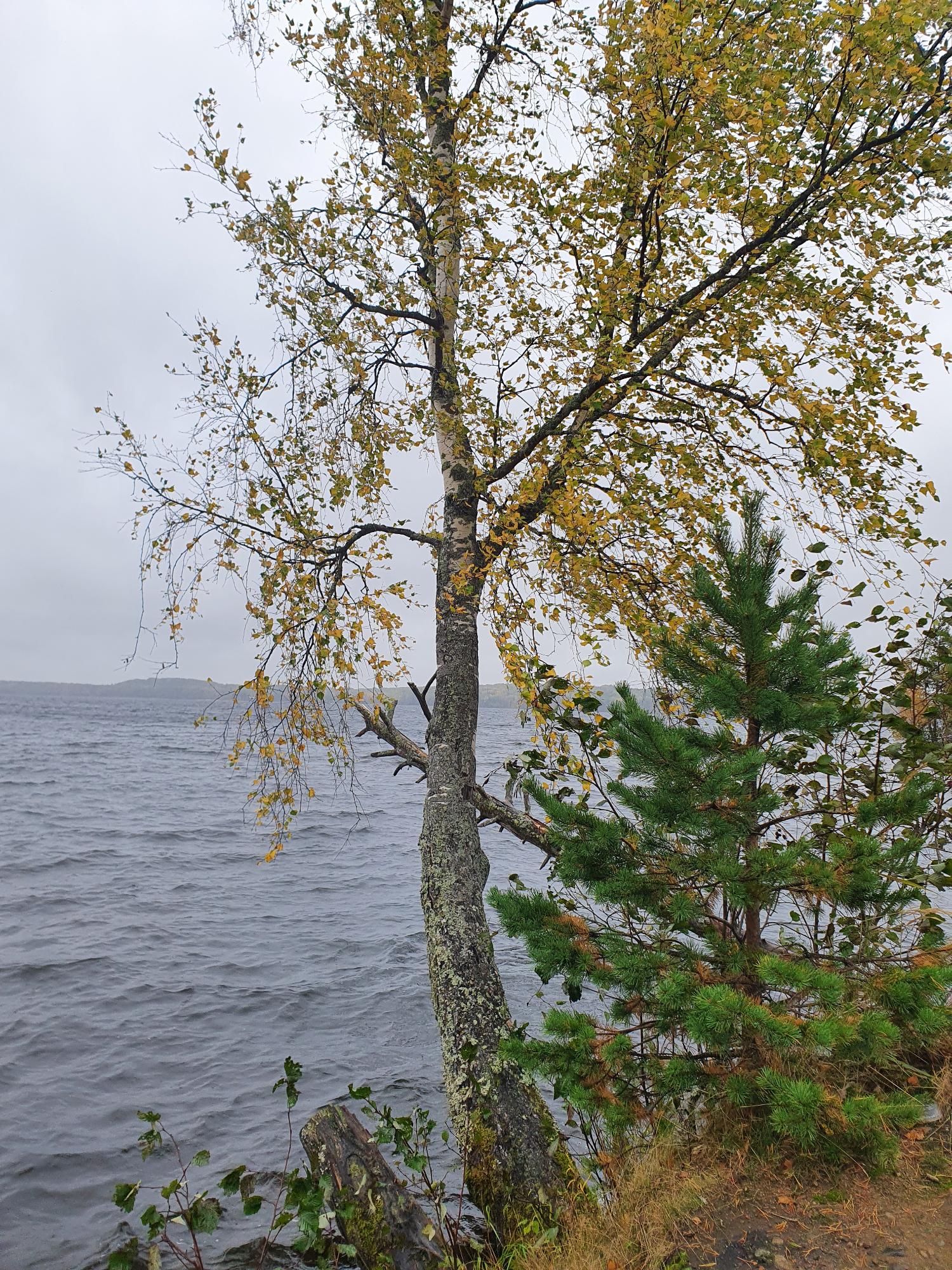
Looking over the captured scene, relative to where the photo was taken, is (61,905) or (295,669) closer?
(295,669)

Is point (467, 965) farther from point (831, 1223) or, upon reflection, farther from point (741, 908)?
point (831, 1223)

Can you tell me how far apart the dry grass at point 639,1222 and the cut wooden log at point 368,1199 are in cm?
74

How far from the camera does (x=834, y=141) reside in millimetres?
5492

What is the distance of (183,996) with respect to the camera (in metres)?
11.5

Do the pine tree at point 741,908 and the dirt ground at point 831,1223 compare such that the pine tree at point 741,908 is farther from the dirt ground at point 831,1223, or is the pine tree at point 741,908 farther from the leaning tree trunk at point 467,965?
the leaning tree trunk at point 467,965

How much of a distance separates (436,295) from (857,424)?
14.2 ft

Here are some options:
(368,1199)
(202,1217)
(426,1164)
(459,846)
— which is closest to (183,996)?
(459,846)

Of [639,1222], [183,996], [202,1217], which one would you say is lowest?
[183,996]

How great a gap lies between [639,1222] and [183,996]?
→ 358 inches

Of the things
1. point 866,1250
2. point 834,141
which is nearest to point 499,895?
point 866,1250

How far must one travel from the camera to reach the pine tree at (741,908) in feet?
13.8

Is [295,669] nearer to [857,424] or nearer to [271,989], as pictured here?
[857,424]

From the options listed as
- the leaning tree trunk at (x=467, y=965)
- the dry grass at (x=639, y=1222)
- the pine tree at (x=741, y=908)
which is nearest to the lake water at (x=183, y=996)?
the leaning tree trunk at (x=467, y=965)

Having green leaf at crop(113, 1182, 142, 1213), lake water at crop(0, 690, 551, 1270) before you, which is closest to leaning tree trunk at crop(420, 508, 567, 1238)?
green leaf at crop(113, 1182, 142, 1213)
